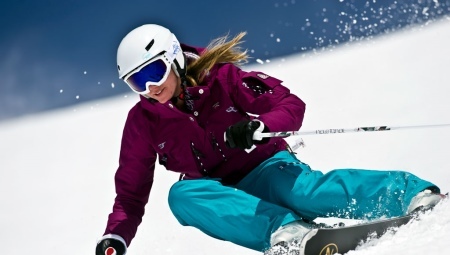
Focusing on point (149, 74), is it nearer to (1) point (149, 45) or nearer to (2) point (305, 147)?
(1) point (149, 45)

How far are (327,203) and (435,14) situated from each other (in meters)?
5.76

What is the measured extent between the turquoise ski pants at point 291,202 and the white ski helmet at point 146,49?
1.84 feet

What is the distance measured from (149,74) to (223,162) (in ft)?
1.84

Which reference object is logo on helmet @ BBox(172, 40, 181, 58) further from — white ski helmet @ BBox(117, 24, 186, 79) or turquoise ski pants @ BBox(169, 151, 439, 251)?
turquoise ski pants @ BBox(169, 151, 439, 251)

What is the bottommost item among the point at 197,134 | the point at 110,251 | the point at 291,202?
the point at 110,251

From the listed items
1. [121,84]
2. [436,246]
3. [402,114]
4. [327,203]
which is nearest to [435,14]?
[402,114]

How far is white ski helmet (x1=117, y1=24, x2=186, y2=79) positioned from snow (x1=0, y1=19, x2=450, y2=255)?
1.05m

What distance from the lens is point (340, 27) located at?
7.93 metres

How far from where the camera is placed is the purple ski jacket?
3.31 metres

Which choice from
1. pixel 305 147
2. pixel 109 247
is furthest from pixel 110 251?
pixel 305 147

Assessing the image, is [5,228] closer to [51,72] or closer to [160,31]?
[51,72]

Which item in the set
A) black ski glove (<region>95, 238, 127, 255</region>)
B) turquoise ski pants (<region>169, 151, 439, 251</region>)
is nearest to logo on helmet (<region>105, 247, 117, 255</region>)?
black ski glove (<region>95, 238, 127, 255</region>)

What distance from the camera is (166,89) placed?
3.22m

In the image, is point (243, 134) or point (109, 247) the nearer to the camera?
point (243, 134)
